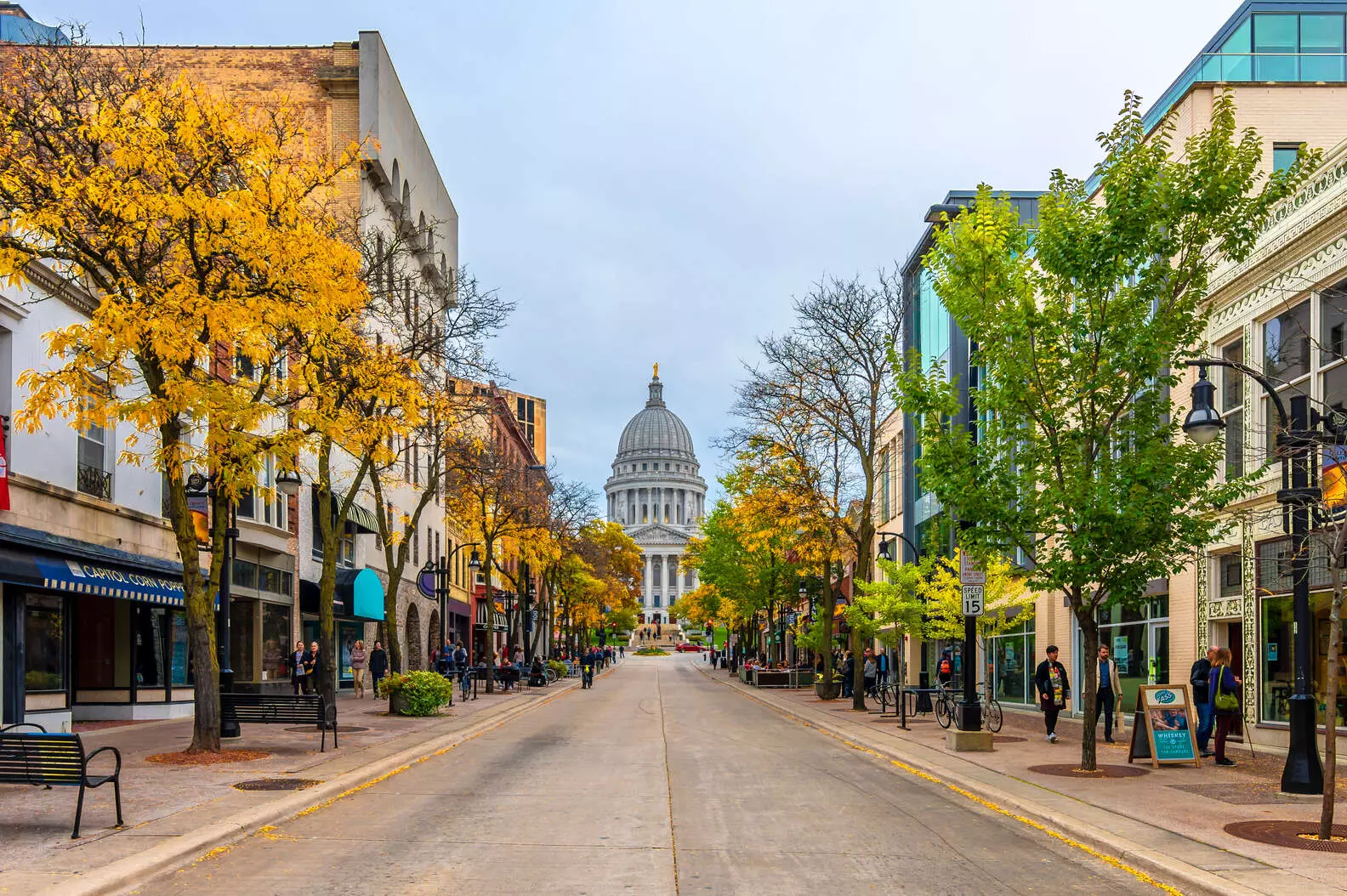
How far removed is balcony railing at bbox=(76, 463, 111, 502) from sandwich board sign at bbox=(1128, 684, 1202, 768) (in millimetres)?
18878

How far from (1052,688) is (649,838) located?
45.4 feet

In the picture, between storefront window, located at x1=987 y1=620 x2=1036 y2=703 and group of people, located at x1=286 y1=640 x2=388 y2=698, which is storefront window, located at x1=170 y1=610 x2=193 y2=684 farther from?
storefront window, located at x1=987 y1=620 x2=1036 y2=703

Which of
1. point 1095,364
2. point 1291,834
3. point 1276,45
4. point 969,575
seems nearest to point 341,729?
point 969,575

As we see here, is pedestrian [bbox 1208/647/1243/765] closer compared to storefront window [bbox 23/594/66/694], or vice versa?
pedestrian [bbox 1208/647/1243/765]

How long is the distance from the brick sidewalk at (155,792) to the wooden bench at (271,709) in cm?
43

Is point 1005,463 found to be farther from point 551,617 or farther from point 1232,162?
point 551,617

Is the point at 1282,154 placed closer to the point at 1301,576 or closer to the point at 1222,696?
the point at 1222,696

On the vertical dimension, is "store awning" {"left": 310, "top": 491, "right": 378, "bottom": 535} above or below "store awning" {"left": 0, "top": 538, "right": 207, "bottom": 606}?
above

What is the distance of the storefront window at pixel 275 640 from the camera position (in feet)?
117

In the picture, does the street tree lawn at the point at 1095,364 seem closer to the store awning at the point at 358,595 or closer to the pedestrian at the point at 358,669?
the pedestrian at the point at 358,669

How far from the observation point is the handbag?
20.2 meters

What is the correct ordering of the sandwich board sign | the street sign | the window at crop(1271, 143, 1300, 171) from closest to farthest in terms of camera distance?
the sandwich board sign, the street sign, the window at crop(1271, 143, 1300, 171)

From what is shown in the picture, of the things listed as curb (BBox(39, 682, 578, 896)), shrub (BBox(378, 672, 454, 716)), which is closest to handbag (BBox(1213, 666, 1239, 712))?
curb (BBox(39, 682, 578, 896))

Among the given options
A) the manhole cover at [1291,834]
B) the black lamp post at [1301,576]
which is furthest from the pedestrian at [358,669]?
the manhole cover at [1291,834]
